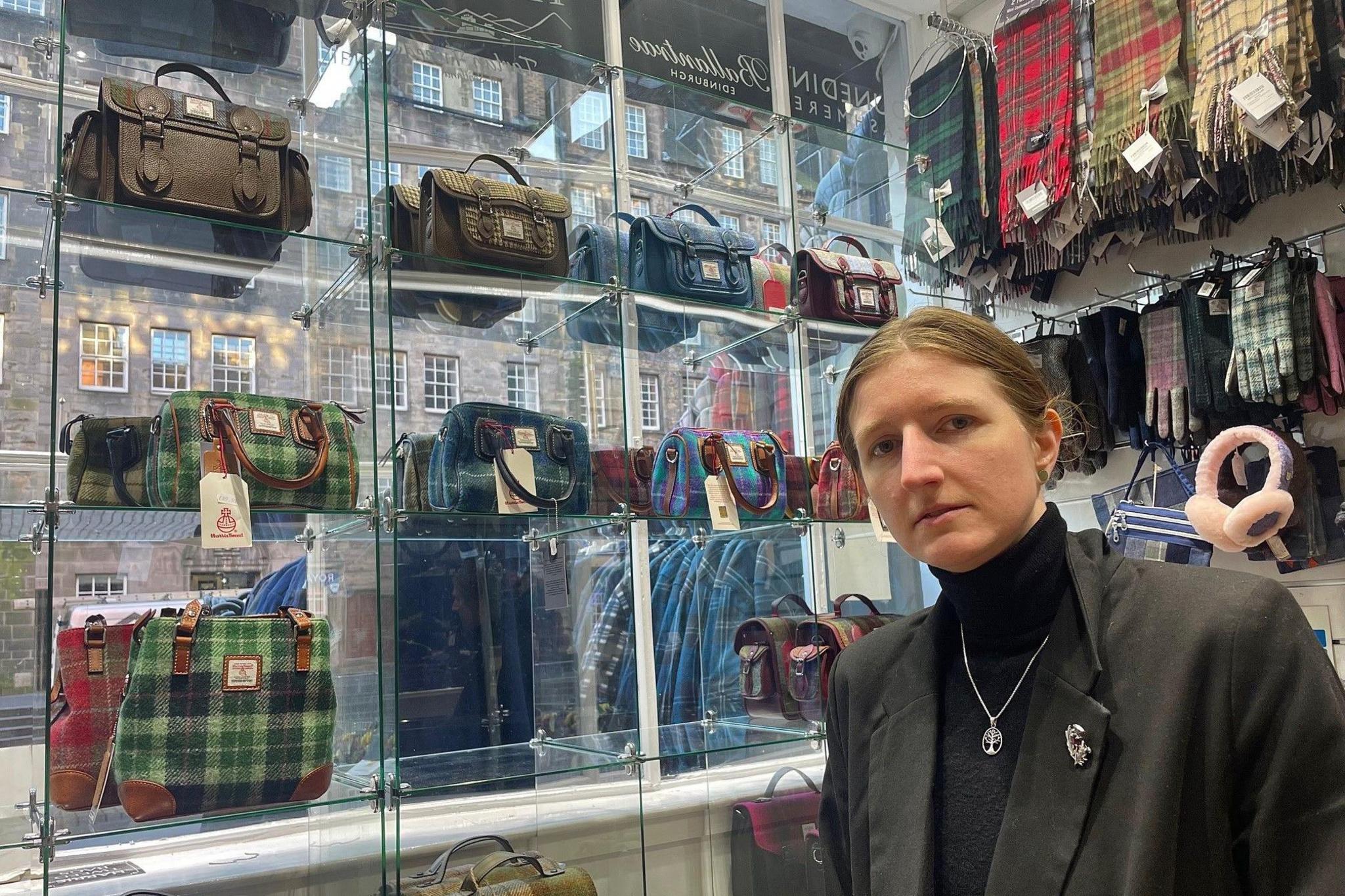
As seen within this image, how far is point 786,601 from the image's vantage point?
3.23 meters

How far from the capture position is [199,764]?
2.06 m

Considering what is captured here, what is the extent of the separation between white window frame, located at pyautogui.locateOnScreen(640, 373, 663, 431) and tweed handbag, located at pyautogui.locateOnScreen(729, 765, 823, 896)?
42.2 inches

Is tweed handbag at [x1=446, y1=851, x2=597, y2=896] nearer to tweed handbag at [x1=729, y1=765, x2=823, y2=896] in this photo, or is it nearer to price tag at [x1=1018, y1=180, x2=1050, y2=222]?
tweed handbag at [x1=729, y1=765, x2=823, y2=896]

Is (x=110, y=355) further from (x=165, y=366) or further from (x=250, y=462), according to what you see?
(x=250, y=462)

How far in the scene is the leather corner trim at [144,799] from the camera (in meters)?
2.00

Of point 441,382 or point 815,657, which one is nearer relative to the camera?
point 441,382

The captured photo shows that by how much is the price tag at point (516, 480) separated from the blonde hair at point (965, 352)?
1.47 m

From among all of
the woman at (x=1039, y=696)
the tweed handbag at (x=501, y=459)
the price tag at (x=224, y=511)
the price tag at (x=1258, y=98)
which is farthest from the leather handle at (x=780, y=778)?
the price tag at (x=1258, y=98)

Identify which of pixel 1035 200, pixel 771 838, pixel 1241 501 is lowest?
pixel 771 838

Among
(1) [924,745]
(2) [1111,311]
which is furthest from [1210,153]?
(1) [924,745]

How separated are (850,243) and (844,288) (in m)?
0.29

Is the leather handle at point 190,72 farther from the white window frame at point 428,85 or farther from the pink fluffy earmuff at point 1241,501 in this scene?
the pink fluffy earmuff at point 1241,501

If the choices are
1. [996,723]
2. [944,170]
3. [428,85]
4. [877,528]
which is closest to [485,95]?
[428,85]

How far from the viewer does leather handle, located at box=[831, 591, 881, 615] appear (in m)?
3.28
